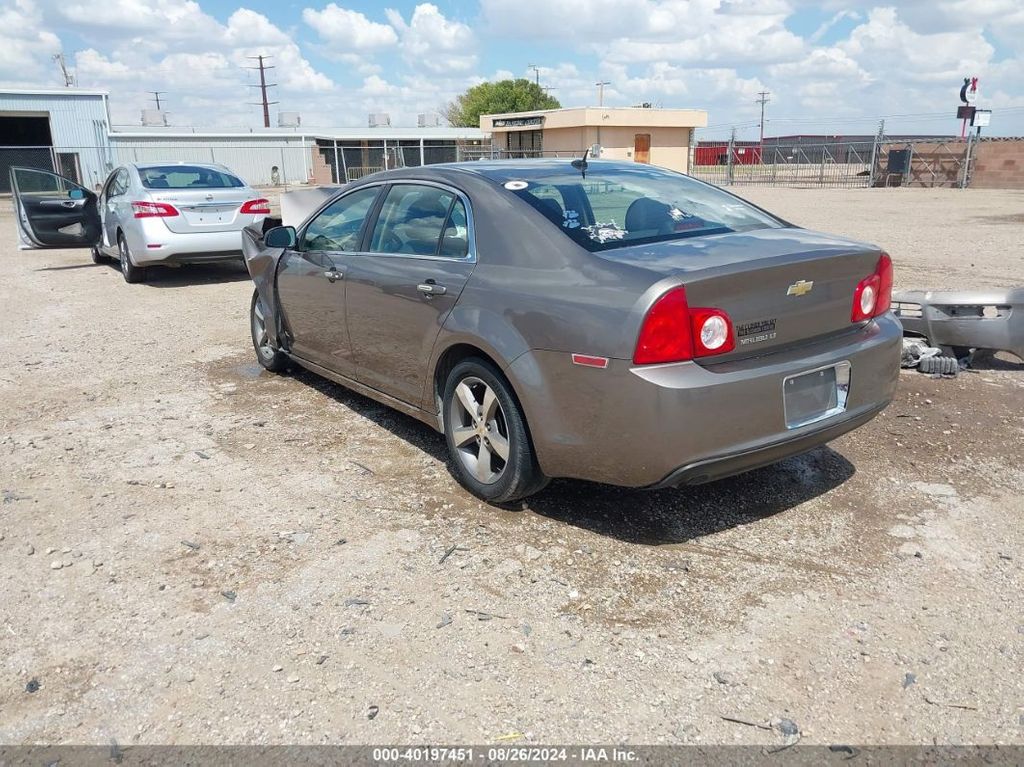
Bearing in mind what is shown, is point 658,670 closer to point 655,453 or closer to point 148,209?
point 655,453

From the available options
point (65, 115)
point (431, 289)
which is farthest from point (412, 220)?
point (65, 115)

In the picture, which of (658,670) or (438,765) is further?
(658,670)

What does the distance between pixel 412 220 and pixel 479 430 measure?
131 centimetres

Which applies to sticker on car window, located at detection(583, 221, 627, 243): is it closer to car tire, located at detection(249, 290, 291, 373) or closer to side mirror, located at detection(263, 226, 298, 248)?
side mirror, located at detection(263, 226, 298, 248)

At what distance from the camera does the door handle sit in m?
3.96

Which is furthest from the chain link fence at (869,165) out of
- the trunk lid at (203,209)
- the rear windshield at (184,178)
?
the trunk lid at (203,209)

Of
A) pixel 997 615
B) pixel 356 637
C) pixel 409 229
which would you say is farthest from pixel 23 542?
pixel 997 615

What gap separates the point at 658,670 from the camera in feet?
9.01

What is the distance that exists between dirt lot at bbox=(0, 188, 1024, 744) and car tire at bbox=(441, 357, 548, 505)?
16 cm

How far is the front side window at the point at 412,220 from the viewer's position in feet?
13.8

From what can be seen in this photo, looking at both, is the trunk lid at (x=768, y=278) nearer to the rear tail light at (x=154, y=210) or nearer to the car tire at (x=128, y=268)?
the rear tail light at (x=154, y=210)

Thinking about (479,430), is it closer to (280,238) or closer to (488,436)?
(488,436)

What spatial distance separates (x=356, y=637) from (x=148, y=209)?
8.84 m

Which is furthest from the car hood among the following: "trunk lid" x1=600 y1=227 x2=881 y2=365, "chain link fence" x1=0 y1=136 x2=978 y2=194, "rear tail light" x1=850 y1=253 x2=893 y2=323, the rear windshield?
"chain link fence" x1=0 y1=136 x2=978 y2=194
